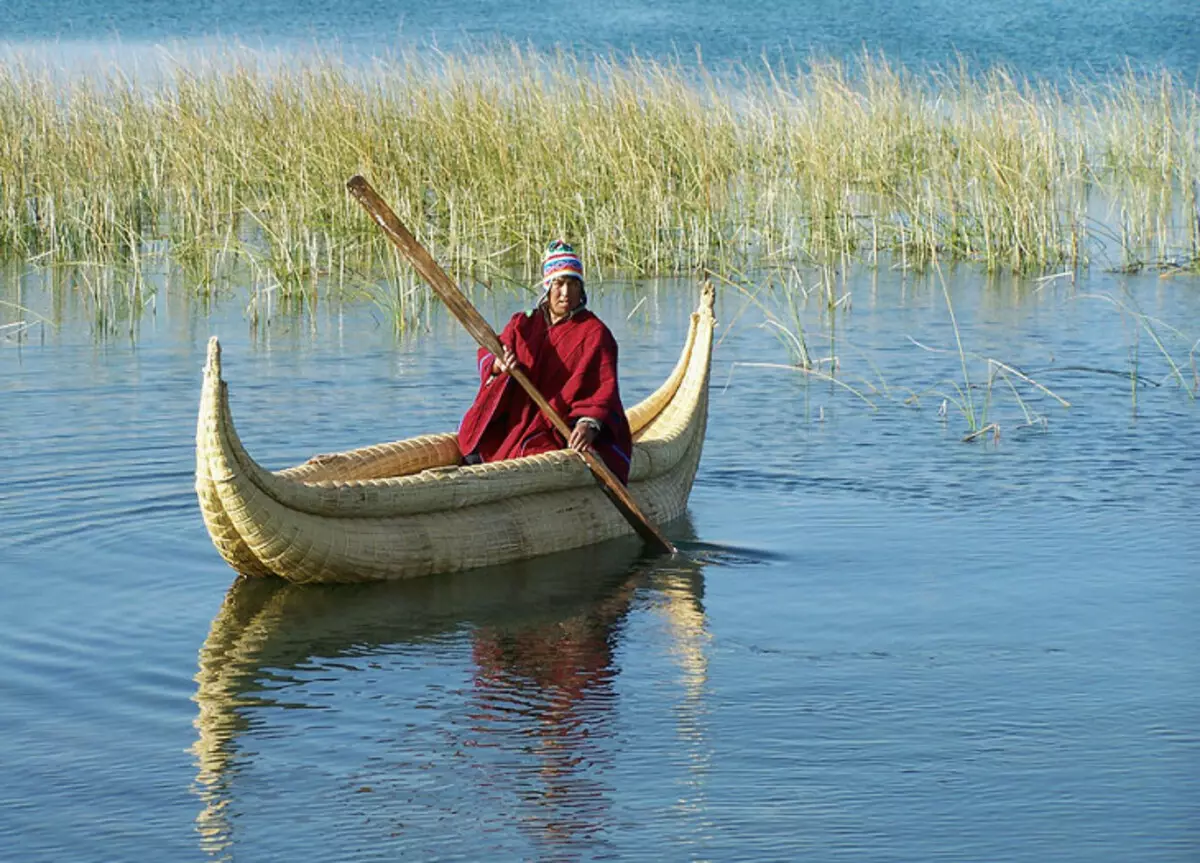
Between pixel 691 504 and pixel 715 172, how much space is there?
305 inches

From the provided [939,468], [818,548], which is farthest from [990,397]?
[818,548]

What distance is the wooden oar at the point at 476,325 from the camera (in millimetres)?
7680

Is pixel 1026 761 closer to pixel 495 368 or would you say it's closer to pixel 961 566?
pixel 961 566

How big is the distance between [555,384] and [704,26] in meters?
27.8

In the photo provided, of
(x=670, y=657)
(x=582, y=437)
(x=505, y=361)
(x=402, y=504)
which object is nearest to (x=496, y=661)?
(x=670, y=657)

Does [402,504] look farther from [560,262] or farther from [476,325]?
[560,262]

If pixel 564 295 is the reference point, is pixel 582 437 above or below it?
below

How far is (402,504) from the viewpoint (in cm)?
739

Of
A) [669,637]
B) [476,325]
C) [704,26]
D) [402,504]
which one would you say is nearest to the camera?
[669,637]

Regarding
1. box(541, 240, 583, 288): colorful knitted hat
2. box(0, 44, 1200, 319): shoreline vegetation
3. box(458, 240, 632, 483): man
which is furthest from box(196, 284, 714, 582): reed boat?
box(0, 44, 1200, 319): shoreline vegetation

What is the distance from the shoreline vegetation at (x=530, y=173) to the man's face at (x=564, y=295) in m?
6.58

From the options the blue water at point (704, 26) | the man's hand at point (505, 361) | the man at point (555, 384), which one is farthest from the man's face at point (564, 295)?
the blue water at point (704, 26)

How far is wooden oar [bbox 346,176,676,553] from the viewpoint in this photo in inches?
302

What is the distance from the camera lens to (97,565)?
306 inches
